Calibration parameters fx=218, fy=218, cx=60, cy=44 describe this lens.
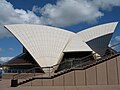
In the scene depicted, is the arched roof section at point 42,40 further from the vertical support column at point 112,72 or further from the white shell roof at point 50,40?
the vertical support column at point 112,72

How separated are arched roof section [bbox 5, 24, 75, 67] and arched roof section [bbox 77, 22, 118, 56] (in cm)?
263

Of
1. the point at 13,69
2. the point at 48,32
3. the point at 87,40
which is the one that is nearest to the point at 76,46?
the point at 87,40

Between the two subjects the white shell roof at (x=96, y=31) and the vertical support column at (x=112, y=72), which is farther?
the white shell roof at (x=96, y=31)

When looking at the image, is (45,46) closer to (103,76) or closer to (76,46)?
(76,46)

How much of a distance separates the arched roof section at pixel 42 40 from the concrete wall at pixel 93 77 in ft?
44.4

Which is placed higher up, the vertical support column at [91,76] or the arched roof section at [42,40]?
the arched roof section at [42,40]

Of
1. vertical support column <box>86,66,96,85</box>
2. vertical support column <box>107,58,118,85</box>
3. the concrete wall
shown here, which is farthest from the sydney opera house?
vertical support column <box>107,58,118,85</box>

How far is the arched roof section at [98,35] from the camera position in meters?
35.8

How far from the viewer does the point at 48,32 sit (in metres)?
35.4

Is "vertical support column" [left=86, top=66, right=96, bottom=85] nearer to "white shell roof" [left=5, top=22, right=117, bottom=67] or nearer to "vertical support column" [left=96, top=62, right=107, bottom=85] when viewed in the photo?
"vertical support column" [left=96, top=62, right=107, bottom=85]

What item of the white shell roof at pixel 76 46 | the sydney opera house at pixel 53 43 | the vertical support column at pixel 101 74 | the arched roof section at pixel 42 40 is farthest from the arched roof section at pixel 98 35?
the vertical support column at pixel 101 74

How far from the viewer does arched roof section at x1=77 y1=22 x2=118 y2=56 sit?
35844mm

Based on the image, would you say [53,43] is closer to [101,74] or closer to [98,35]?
[98,35]

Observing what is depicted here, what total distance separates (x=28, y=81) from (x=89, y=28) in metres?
25.5
